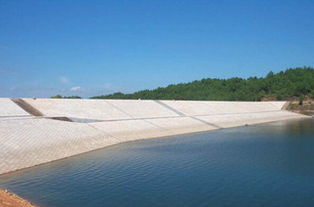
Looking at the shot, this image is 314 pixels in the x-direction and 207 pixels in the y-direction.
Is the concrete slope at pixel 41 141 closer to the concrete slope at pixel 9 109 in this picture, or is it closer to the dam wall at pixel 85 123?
the dam wall at pixel 85 123

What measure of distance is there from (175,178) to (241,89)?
97.9 metres

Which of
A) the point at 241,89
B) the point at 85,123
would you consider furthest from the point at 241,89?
the point at 85,123

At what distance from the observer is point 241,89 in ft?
360

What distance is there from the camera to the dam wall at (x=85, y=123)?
71.8ft

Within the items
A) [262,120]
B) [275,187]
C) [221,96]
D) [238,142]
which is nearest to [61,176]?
[275,187]

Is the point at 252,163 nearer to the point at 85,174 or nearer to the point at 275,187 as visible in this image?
the point at 275,187

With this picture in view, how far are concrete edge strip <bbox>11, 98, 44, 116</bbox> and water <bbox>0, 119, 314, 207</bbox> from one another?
11384 mm

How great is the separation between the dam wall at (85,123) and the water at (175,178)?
1961 mm

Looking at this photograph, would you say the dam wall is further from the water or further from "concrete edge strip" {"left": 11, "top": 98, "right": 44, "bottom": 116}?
the water

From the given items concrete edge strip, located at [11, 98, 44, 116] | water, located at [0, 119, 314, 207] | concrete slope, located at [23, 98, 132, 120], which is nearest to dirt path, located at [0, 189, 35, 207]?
water, located at [0, 119, 314, 207]

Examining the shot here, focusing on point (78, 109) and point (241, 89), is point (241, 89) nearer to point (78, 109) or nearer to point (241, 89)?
point (241, 89)

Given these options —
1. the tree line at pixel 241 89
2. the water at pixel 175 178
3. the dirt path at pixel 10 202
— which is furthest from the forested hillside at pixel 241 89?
the dirt path at pixel 10 202

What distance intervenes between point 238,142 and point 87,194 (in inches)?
741

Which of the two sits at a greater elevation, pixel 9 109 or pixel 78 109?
pixel 9 109
